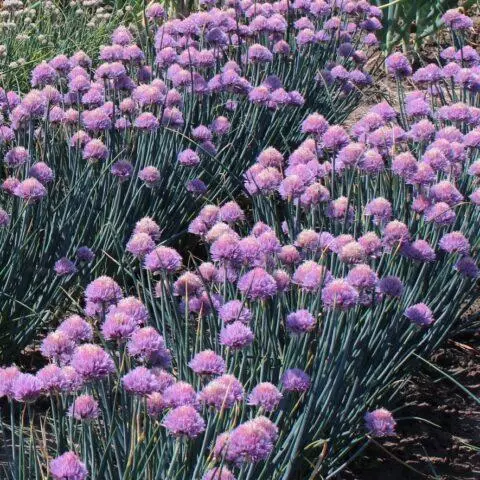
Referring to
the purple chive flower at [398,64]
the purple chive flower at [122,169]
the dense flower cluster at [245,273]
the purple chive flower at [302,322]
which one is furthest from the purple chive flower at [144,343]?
the purple chive flower at [398,64]

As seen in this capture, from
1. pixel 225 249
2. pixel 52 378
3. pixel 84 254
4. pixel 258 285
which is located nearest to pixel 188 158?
pixel 84 254

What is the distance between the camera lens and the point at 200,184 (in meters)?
3.27

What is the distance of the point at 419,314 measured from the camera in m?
2.44

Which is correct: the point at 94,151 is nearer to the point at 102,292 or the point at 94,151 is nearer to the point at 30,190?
the point at 30,190

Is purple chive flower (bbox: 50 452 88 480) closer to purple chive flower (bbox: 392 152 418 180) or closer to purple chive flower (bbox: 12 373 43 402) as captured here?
purple chive flower (bbox: 12 373 43 402)

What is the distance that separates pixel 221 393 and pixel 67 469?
0.32 meters

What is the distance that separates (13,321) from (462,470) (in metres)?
1.30

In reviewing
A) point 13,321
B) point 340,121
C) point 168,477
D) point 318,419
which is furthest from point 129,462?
point 340,121

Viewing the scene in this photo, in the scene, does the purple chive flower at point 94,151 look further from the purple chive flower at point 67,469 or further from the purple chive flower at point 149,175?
the purple chive flower at point 67,469

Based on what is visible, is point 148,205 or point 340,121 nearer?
point 148,205

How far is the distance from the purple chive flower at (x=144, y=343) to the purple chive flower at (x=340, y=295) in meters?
0.41

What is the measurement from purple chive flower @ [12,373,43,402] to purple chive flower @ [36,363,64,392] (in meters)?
0.02

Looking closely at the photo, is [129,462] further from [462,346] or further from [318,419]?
[462,346]

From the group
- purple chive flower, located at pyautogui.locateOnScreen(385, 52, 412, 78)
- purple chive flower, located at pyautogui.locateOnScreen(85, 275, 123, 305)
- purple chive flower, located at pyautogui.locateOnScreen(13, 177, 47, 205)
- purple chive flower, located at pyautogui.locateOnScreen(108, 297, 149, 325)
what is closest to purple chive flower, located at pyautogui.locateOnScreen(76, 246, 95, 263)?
purple chive flower, located at pyautogui.locateOnScreen(13, 177, 47, 205)
